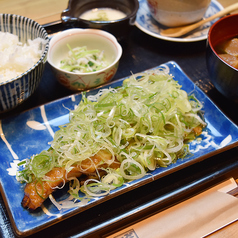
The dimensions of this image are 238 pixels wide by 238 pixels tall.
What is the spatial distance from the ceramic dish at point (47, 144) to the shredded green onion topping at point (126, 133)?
0.20ft

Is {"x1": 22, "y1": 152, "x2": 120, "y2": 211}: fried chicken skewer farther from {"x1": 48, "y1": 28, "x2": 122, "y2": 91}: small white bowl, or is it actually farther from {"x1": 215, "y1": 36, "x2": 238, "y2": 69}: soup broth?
{"x1": 215, "y1": 36, "x2": 238, "y2": 69}: soup broth

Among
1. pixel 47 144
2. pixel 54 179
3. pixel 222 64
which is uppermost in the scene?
pixel 222 64

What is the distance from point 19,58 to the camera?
6.04 feet

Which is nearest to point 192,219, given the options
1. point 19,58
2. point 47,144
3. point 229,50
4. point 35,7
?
point 47,144

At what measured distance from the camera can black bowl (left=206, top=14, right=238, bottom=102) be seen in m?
1.75

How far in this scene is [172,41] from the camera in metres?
2.52

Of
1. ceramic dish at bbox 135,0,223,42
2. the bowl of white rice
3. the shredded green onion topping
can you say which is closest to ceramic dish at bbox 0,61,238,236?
the shredded green onion topping

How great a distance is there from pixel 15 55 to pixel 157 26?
1.49 metres

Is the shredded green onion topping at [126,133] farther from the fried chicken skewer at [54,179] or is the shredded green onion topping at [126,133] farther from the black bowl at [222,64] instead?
the black bowl at [222,64]

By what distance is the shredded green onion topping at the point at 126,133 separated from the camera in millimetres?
1458

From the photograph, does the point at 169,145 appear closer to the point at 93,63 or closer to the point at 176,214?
the point at 176,214

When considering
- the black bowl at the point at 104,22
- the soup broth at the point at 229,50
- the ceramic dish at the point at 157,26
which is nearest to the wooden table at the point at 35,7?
the black bowl at the point at 104,22

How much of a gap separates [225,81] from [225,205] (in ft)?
2.66

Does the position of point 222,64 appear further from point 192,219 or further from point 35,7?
point 35,7
